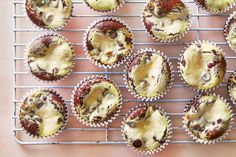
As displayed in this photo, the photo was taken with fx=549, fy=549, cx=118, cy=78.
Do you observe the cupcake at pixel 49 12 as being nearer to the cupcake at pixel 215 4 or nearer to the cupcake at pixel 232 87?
the cupcake at pixel 215 4

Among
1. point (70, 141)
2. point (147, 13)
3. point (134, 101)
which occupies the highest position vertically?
point (147, 13)

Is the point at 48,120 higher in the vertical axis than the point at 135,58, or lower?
lower

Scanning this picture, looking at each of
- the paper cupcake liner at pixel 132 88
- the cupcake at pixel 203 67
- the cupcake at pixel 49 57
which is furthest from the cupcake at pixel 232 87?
the cupcake at pixel 49 57

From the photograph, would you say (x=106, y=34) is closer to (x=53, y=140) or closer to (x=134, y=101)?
(x=134, y=101)

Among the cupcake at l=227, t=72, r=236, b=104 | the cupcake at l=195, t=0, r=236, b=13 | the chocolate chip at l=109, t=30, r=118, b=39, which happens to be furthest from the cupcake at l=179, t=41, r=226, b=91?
the chocolate chip at l=109, t=30, r=118, b=39

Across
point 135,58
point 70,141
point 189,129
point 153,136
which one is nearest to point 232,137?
point 189,129

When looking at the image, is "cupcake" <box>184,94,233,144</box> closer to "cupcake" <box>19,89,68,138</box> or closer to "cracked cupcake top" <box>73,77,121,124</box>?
"cracked cupcake top" <box>73,77,121,124</box>

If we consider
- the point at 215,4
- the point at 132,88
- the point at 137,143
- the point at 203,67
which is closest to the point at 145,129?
the point at 137,143
